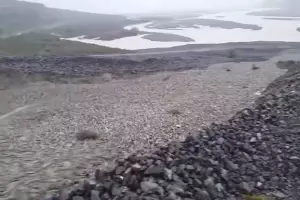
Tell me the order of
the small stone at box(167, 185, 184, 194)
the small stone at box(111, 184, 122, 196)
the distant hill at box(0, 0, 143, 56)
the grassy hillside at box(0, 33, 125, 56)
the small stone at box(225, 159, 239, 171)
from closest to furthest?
the small stone at box(111, 184, 122, 196) → the small stone at box(167, 185, 184, 194) → the small stone at box(225, 159, 239, 171) → the grassy hillside at box(0, 33, 125, 56) → the distant hill at box(0, 0, 143, 56)

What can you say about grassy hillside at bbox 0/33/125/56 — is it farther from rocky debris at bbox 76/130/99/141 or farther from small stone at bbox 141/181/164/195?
small stone at bbox 141/181/164/195

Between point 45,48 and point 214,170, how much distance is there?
3787 cm

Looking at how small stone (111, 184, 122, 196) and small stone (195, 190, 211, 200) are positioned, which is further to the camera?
Answer: small stone (195, 190, 211, 200)

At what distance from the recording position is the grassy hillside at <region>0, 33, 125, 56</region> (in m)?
42.0

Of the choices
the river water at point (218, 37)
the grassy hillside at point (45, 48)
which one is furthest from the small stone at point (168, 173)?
the river water at point (218, 37)

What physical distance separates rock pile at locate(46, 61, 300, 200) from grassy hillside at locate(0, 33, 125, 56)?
3047cm

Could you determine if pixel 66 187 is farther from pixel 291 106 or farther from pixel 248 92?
pixel 248 92

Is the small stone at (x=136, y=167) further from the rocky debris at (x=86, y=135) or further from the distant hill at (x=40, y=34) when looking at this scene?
the distant hill at (x=40, y=34)

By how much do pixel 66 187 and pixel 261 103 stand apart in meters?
11.8

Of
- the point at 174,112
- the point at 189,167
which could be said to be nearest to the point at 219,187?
the point at 189,167

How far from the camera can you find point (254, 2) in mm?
165125

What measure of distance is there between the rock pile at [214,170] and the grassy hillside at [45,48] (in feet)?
100.0

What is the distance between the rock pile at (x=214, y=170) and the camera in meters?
9.43

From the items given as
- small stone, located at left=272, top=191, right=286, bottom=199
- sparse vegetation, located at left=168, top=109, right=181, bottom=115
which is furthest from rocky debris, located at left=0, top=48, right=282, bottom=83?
small stone, located at left=272, top=191, right=286, bottom=199
